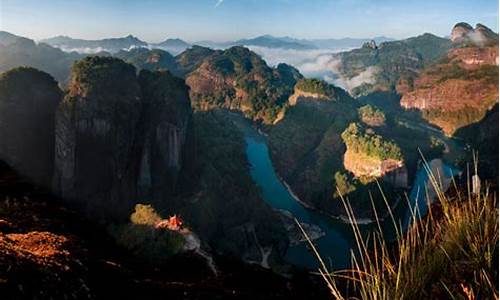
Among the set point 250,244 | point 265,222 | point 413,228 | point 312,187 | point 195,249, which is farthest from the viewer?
point 312,187

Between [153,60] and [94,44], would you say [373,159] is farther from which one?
[94,44]

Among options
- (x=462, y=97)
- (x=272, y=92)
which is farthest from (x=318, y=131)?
(x=462, y=97)

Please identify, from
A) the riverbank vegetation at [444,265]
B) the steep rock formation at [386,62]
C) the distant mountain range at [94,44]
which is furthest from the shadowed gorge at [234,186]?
the distant mountain range at [94,44]

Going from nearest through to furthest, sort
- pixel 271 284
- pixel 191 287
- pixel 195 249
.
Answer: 1. pixel 191 287
2. pixel 271 284
3. pixel 195 249

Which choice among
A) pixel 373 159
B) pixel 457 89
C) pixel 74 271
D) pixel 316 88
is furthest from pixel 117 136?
pixel 457 89

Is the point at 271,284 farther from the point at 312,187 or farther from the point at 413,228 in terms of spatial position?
the point at 312,187

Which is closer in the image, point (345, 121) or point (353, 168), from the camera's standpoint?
point (353, 168)

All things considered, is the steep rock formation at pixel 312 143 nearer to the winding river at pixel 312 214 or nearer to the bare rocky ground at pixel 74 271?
the winding river at pixel 312 214
